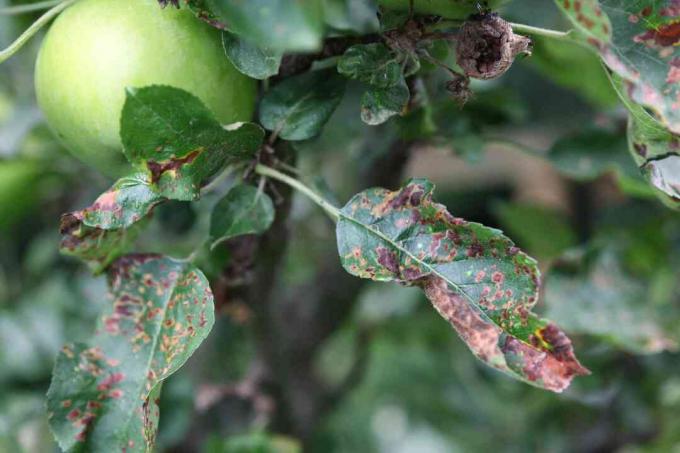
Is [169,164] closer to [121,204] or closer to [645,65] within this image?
[121,204]

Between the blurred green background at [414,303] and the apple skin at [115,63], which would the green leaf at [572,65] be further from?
the apple skin at [115,63]

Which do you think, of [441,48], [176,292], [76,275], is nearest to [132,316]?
[176,292]

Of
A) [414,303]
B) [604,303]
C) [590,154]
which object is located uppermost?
[590,154]

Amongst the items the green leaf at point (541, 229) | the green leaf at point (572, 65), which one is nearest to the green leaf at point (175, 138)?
the green leaf at point (572, 65)

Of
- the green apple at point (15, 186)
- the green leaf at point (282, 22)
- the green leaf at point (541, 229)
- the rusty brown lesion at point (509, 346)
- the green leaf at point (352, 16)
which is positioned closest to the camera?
the green leaf at point (282, 22)

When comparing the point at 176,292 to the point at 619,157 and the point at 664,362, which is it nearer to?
the point at 619,157

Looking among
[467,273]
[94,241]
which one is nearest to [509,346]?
[467,273]

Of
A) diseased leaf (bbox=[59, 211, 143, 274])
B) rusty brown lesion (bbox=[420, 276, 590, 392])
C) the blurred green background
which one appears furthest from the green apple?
rusty brown lesion (bbox=[420, 276, 590, 392])
